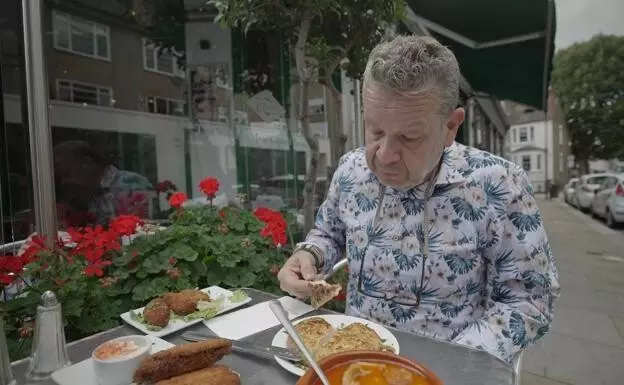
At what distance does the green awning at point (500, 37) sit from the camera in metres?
5.37

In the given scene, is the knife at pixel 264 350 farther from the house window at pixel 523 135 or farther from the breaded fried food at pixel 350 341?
the house window at pixel 523 135

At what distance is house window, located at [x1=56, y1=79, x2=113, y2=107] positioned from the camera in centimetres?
356

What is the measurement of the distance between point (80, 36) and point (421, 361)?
13.3 ft

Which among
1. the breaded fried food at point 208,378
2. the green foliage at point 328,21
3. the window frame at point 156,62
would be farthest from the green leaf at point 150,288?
the window frame at point 156,62

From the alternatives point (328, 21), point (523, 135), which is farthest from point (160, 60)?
point (523, 135)

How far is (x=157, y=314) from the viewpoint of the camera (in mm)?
1353

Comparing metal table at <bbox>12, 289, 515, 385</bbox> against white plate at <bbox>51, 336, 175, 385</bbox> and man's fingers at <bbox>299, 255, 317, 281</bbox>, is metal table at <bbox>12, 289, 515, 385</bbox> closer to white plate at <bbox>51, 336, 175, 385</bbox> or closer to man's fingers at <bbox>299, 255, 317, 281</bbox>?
white plate at <bbox>51, 336, 175, 385</bbox>

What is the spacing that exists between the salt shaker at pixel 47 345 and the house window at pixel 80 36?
128 inches

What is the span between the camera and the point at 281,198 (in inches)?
223

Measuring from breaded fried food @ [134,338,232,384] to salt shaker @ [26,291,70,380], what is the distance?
310 millimetres

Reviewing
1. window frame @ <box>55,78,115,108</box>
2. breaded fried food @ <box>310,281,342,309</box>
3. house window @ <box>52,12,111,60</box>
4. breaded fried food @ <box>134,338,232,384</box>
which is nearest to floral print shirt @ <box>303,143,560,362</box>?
breaded fried food @ <box>310,281,342,309</box>

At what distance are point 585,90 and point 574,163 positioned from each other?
627cm

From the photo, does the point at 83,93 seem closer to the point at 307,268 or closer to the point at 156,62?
the point at 156,62

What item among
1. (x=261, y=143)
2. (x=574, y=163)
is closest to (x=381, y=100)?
(x=261, y=143)
